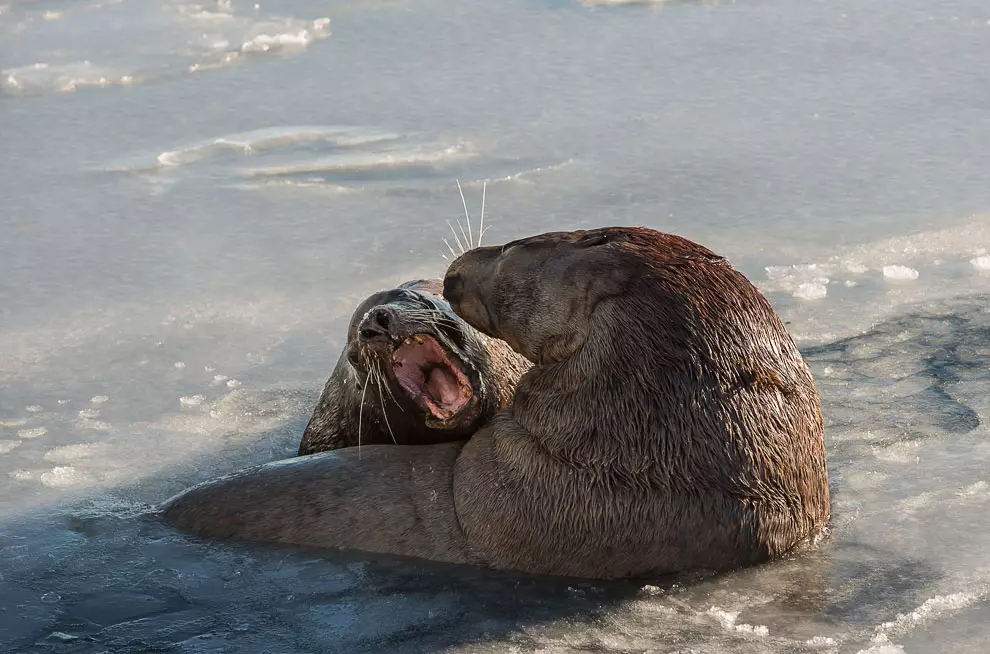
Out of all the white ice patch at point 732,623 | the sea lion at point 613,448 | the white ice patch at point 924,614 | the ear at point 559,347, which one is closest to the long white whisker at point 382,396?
the sea lion at point 613,448

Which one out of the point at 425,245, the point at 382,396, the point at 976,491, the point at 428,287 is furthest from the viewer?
the point at 425,245

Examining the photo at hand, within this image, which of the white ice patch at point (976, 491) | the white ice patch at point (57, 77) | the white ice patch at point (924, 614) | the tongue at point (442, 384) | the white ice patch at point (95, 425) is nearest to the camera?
the white ice patch at point (924, 614)

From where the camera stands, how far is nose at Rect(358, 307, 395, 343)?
468 centimetres

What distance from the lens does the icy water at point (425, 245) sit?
411cm

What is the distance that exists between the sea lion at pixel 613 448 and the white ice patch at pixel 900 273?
7.93 feet

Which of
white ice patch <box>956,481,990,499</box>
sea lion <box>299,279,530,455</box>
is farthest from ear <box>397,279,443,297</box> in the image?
white ice patch <box>956,481,990,499</box>

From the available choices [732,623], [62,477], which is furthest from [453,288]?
[62,477]

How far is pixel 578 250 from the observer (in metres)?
4.46

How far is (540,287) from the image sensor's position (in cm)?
447

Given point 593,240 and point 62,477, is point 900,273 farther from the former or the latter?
point 62,477

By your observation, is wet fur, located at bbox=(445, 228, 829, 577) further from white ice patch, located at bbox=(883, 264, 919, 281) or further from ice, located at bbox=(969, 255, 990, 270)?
ice, located at bbox=(969, 255, 990, 270)

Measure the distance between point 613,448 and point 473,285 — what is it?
2.62ft

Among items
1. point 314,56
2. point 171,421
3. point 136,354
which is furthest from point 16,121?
point 171,421

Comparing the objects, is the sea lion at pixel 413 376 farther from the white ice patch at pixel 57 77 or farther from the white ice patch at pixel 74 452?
the white ice patch at pixel 57 77
